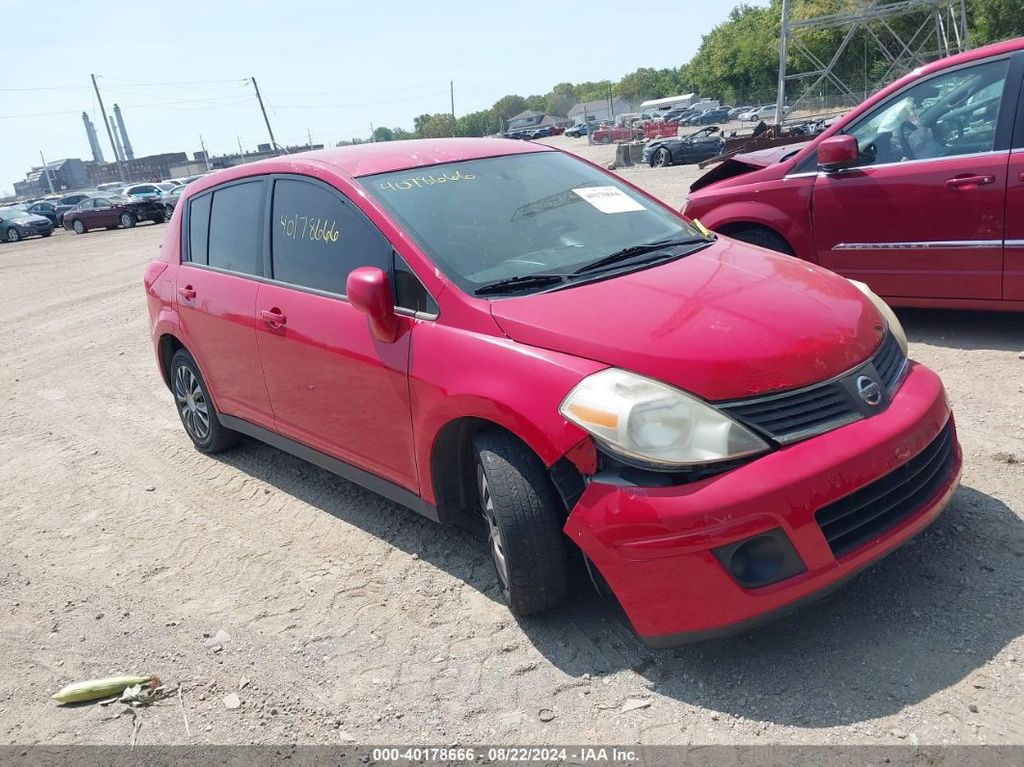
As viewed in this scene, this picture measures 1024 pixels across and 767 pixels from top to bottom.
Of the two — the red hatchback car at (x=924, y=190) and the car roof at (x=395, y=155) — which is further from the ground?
the car roof at (x=395, y=155)

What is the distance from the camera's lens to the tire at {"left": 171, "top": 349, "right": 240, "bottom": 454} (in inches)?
204

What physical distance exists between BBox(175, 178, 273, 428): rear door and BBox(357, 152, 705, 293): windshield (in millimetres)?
1010

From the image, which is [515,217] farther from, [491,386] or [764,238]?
[764,238]

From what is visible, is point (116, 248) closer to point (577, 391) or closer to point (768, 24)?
point (577, 391)

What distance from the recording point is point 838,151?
5.39m

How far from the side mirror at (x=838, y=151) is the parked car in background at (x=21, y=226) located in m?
35.6

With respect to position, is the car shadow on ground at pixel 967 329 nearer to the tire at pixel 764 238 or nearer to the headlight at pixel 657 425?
the tire at pixel 764 238

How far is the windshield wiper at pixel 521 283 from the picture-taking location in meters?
3.22

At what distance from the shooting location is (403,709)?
2.83 m

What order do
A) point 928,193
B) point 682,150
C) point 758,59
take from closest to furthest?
1. point 928,193
2. point 682,150
3. point 758,59

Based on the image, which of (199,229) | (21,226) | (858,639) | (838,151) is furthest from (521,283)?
(21,226)

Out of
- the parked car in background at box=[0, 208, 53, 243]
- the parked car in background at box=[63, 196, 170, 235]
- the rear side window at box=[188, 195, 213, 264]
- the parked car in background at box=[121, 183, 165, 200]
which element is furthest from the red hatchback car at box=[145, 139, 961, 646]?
the parked car in background at box=[0, 208, 53, 243]

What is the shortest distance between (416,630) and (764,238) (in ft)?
13.9

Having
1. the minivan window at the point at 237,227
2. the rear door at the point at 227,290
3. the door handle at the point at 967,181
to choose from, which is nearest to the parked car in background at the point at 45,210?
the rear door at the point at 227,290
